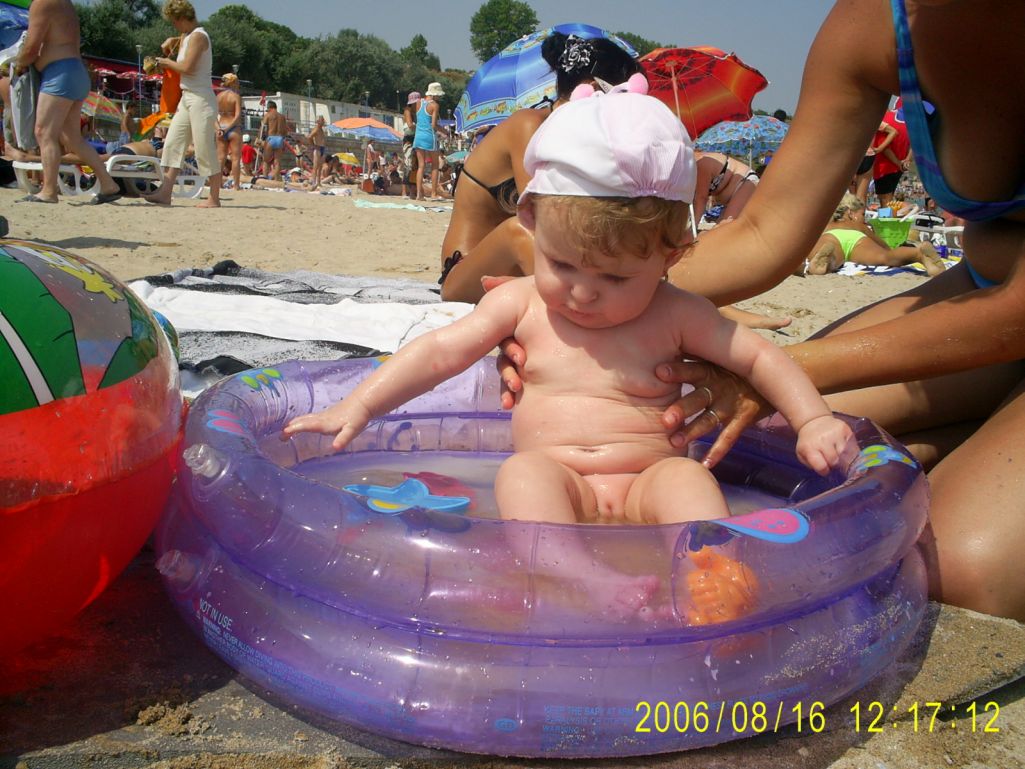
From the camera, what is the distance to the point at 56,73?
23.9 ft

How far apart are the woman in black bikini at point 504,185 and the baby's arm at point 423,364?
1.32 m

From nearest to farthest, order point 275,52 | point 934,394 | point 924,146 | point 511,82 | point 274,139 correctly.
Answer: point 924,146 → point 934,394 → point 511,82 → point 274,139 → point 275,52

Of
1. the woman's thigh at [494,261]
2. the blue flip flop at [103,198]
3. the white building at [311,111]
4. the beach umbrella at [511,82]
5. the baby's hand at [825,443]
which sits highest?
the white building at [311,111]

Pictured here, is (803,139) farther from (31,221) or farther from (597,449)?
(31,221)

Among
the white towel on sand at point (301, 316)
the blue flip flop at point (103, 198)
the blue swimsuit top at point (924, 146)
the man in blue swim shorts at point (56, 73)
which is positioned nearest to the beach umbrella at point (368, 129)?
the blue flip flop at point (103, 198)

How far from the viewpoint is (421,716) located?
1.29 meters

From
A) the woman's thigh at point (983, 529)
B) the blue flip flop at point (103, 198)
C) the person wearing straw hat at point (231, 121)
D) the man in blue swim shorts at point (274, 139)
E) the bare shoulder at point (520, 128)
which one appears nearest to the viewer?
the woman's thigh at point (983, 529)

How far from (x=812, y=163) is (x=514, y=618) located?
1665 millimetres

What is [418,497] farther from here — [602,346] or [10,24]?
[10,24]

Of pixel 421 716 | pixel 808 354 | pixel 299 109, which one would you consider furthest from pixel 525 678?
pixel 299 109

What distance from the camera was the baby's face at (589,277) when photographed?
177 centimetres

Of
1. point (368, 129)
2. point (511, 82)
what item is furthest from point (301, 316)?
point (368, 129)

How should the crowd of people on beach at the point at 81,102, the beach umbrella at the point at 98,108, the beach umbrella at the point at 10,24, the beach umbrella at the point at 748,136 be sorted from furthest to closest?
the beach umbrella at the point at 98,108, the beach umbrella at the point at 748,136, the beach umbrella at the point at 10,24, the crowd of people on beach at the point at 81,102
